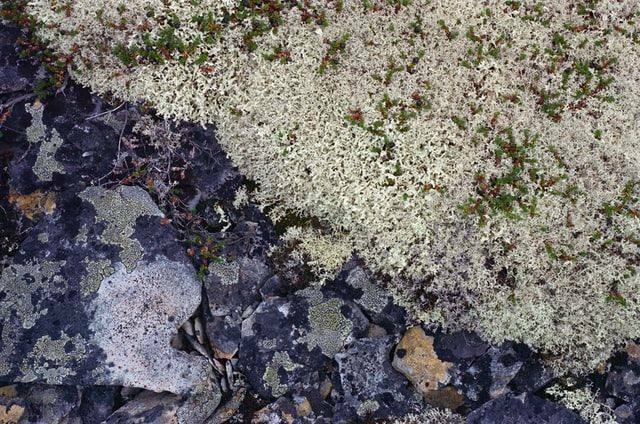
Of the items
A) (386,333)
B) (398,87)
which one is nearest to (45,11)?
(398,87)

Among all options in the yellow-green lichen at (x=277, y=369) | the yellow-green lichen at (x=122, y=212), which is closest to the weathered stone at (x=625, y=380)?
the yellow-green lichen at (x=277, y=369)

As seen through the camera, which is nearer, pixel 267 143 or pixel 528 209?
pixel 528 209

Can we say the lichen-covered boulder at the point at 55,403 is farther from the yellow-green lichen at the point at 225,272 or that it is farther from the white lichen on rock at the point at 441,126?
the white lichen on rock at the point at 441,126

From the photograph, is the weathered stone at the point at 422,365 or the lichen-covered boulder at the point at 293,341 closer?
the weathered stone at the point at 422,365

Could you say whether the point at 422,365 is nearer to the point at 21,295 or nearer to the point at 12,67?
the point at 21,295

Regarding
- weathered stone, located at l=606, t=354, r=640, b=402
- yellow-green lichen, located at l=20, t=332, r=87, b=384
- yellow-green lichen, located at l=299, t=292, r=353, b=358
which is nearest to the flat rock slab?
yellow-green lichen, located at l=20, t=332, r=87, b=384

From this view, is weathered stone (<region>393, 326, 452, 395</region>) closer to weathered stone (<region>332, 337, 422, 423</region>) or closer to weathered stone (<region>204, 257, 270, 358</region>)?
weathered stone (<region>332, 337, 422, 423</region>)

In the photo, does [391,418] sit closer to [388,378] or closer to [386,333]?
[388,378]
